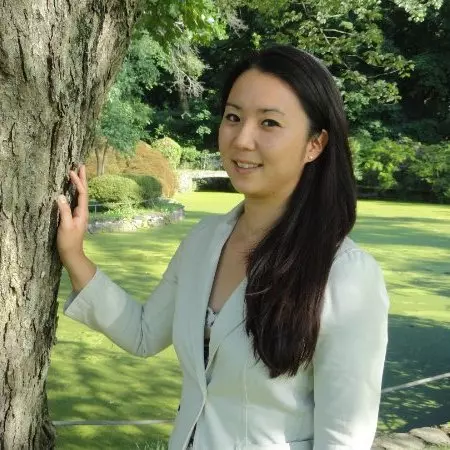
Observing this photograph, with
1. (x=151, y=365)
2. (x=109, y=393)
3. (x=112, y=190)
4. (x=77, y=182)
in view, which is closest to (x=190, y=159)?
(x=112, y=190)

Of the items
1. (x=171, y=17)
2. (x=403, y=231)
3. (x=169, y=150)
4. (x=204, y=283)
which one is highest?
(x=171, y=17)

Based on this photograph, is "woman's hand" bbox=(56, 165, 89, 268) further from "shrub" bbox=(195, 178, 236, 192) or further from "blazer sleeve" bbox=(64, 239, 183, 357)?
"shrub" bbox=(195, 178, 236, 192)

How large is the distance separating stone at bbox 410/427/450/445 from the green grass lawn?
57 cm

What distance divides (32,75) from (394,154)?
16.8 m

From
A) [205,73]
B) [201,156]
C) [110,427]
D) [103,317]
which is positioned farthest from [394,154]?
[103,317]

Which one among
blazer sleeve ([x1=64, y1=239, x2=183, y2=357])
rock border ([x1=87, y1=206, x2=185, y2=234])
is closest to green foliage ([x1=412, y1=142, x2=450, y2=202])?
rock border ([x1=87, y1=206, x2=185, y2=234])

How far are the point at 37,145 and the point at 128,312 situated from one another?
0.39 meters

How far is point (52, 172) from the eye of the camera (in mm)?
1235

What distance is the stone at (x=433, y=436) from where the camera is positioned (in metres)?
3.16

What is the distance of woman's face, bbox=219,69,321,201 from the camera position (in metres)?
1.17

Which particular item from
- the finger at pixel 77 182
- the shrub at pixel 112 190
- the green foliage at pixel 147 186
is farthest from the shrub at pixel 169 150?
the finger at pixel 77 182

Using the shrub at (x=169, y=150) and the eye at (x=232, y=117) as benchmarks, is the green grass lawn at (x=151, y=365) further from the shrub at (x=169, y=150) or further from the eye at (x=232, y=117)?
A: the shrub at (x=169, y=150)

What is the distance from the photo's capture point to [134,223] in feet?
34.7

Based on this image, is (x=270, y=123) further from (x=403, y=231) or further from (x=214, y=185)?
(x=214, y=185)
